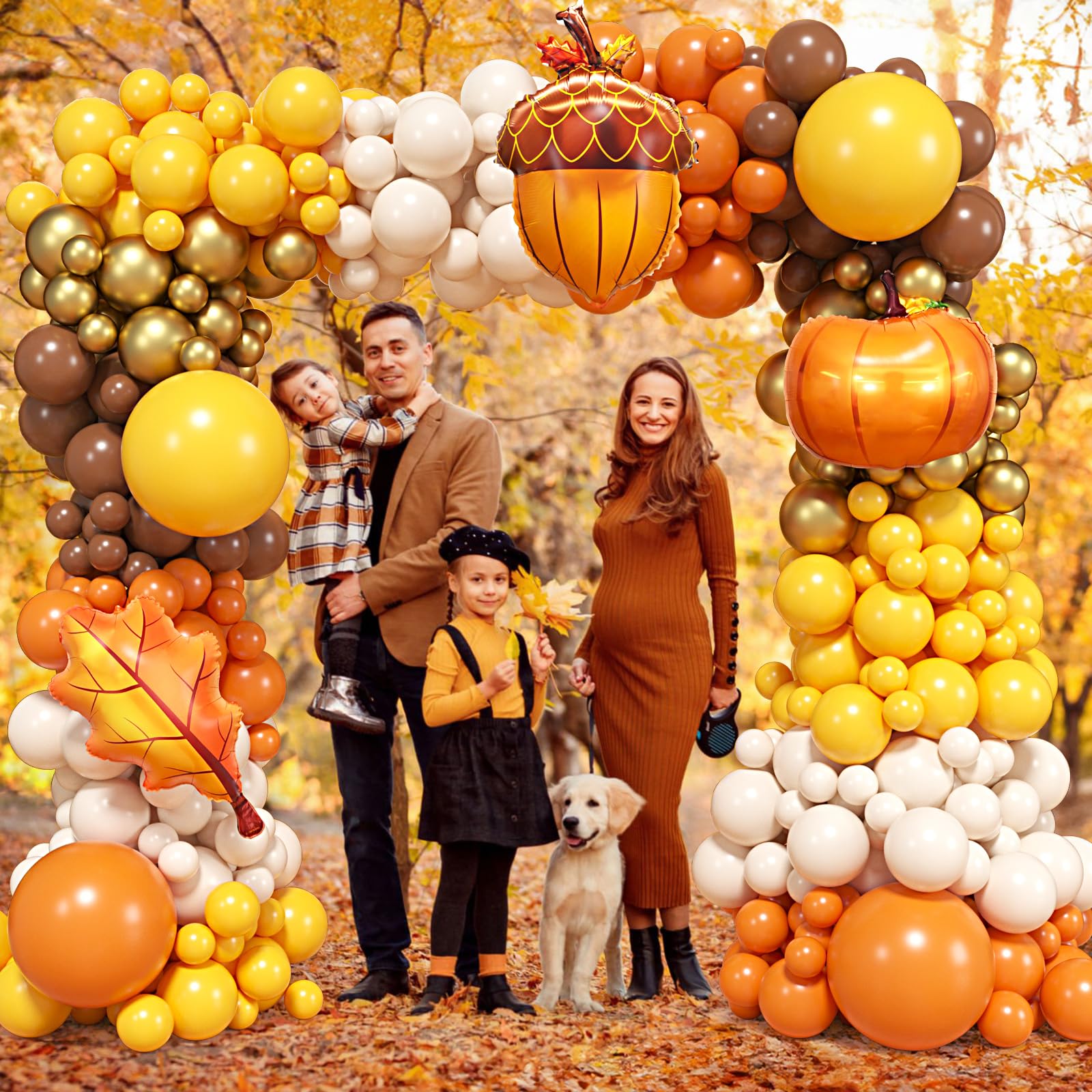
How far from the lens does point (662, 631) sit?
3.70 metres

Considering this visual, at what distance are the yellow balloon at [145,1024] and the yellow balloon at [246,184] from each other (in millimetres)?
2008

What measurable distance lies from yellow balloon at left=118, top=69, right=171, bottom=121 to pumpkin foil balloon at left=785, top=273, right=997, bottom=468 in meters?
1.85

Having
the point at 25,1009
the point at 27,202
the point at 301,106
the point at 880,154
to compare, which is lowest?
the point at 25,1009

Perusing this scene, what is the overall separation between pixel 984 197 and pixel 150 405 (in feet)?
7.32

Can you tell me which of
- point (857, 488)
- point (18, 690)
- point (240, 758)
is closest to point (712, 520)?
point (857, 488)

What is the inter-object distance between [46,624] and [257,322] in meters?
1.02

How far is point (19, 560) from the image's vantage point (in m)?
7.66

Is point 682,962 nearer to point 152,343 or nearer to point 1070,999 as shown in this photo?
point 1070,999

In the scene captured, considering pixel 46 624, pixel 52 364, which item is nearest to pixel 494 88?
pixel 52 364

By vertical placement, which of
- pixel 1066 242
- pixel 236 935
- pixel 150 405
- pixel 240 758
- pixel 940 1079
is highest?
pixel 1066 242

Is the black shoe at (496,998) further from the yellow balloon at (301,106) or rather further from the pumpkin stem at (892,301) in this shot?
the yellow balloon at (301,106)

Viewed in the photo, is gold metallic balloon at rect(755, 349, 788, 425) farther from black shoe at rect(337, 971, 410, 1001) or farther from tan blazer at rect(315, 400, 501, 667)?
black shoe at rect(337, 971, 410, 1001)

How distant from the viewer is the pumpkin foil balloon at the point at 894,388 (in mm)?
3094

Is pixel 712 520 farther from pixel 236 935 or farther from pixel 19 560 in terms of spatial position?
pixel 19 560
